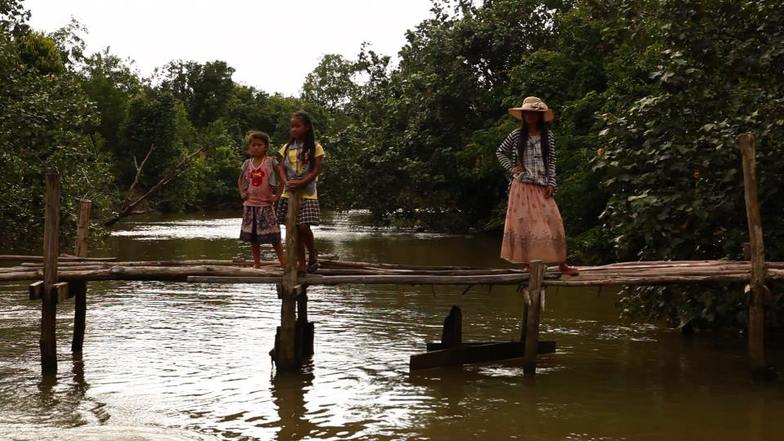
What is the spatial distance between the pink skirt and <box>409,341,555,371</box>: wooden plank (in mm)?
1082

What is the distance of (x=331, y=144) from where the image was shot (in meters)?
30.1

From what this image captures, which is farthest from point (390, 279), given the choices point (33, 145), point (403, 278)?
point (33, 145)

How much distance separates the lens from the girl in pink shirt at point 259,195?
9.09 meters

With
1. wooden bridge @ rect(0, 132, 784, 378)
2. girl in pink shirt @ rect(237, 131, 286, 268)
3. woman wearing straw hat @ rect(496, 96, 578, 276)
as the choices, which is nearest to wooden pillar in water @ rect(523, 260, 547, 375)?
wooden bridge @ rect(0, 132, 784, 378)

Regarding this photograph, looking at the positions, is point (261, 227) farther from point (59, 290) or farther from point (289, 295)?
point (59, 290)

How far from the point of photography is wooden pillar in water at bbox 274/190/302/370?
27.7 feet

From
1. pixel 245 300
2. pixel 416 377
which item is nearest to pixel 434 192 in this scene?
pixel 245 300

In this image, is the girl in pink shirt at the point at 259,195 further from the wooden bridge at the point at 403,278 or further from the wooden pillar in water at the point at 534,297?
the wooden pillar in water at the point at 534,297

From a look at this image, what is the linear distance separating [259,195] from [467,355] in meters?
2.58

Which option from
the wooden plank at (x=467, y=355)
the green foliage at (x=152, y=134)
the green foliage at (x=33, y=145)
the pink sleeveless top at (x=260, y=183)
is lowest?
the wooden plank at (x=467, y=355)

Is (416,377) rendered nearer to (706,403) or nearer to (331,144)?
(706,403)

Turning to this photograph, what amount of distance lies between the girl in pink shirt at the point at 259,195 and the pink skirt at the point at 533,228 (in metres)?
2.24

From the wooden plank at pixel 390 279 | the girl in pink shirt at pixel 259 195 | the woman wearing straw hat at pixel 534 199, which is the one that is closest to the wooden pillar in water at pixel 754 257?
the woman wearing straw hat at pixel 534 199

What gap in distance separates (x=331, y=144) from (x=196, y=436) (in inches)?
924
